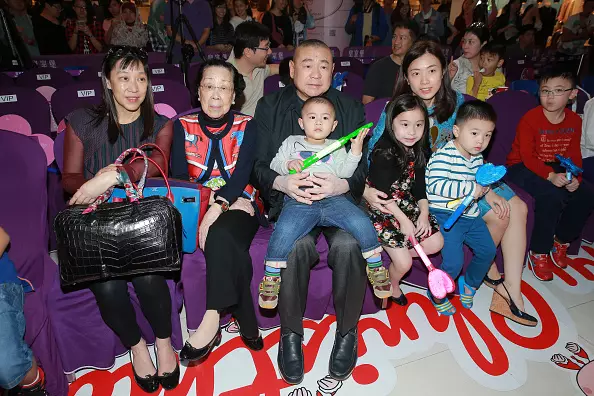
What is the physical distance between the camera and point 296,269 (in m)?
1.79

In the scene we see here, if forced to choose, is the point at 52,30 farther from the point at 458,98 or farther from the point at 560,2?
the point at 560,2

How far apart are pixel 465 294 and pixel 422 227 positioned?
612mm

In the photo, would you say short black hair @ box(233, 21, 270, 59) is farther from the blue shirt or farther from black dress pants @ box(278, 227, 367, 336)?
the blue shirt

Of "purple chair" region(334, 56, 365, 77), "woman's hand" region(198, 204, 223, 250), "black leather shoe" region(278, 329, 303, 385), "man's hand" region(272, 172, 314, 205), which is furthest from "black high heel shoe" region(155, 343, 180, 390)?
"purple chair" region(334, 56, 365, 77)

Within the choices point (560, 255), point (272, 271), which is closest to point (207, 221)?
point (272, 271)

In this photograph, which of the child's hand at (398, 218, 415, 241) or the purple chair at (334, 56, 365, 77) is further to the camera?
the purple chair at (334, 56, 365, 77)

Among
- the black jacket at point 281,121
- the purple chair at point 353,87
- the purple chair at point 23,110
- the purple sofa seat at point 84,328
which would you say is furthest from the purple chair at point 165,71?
the purple sofa seat at point 84,328

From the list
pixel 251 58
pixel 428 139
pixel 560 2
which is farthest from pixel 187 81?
pixel 560 2

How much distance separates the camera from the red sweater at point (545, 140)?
253 cm

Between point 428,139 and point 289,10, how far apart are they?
6.67 meters

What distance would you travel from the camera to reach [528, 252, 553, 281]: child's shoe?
2582mm

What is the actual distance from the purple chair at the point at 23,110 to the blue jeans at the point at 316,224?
2169 millimetres

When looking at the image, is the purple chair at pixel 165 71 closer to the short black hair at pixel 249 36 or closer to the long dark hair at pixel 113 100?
the short black hair at pixel 249 36

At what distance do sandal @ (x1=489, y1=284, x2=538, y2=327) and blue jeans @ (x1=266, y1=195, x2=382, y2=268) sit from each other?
1.01 m
